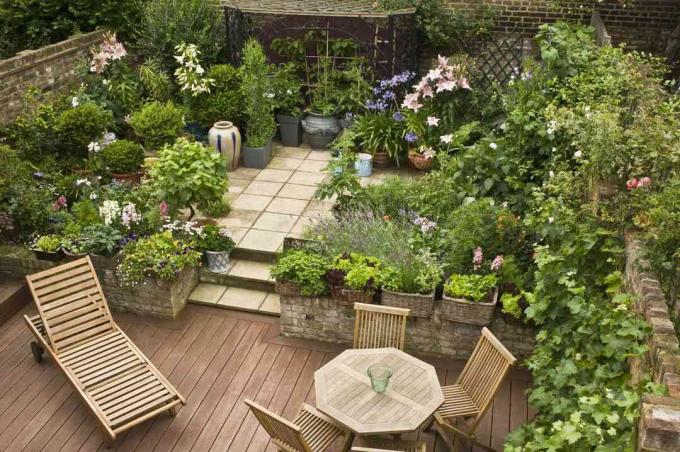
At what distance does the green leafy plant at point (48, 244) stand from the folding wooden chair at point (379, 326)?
3207 mm

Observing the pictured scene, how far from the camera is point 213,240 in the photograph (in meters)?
6.18

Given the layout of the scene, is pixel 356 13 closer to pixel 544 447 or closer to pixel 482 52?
pixel 482 52

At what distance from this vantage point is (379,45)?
9.05 m

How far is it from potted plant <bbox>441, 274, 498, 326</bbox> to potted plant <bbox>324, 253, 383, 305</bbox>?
61 centimetres

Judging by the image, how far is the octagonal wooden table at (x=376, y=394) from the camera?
3.87 metres

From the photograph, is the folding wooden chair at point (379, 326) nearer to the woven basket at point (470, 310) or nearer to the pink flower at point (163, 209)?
the woven basket at point (470, 310)

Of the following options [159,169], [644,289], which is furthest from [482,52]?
[644,289]

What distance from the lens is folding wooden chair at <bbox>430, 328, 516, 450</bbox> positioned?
4.27 m

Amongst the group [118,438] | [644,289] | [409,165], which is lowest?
[118,438]

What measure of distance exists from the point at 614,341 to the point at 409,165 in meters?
5.39

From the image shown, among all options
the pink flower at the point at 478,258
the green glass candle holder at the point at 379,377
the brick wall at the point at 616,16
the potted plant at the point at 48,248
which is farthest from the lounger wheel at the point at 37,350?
the brick wall at the point at 616,16

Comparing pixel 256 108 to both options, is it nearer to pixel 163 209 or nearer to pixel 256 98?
pixel 256 98

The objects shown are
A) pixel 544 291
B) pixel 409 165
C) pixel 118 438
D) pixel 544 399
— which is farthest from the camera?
pixel 409 165

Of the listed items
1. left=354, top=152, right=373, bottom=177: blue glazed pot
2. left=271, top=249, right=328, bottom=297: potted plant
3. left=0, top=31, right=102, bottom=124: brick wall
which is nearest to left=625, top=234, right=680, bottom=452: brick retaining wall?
left=271, top=249, right=328, bottom=297: potted plant
